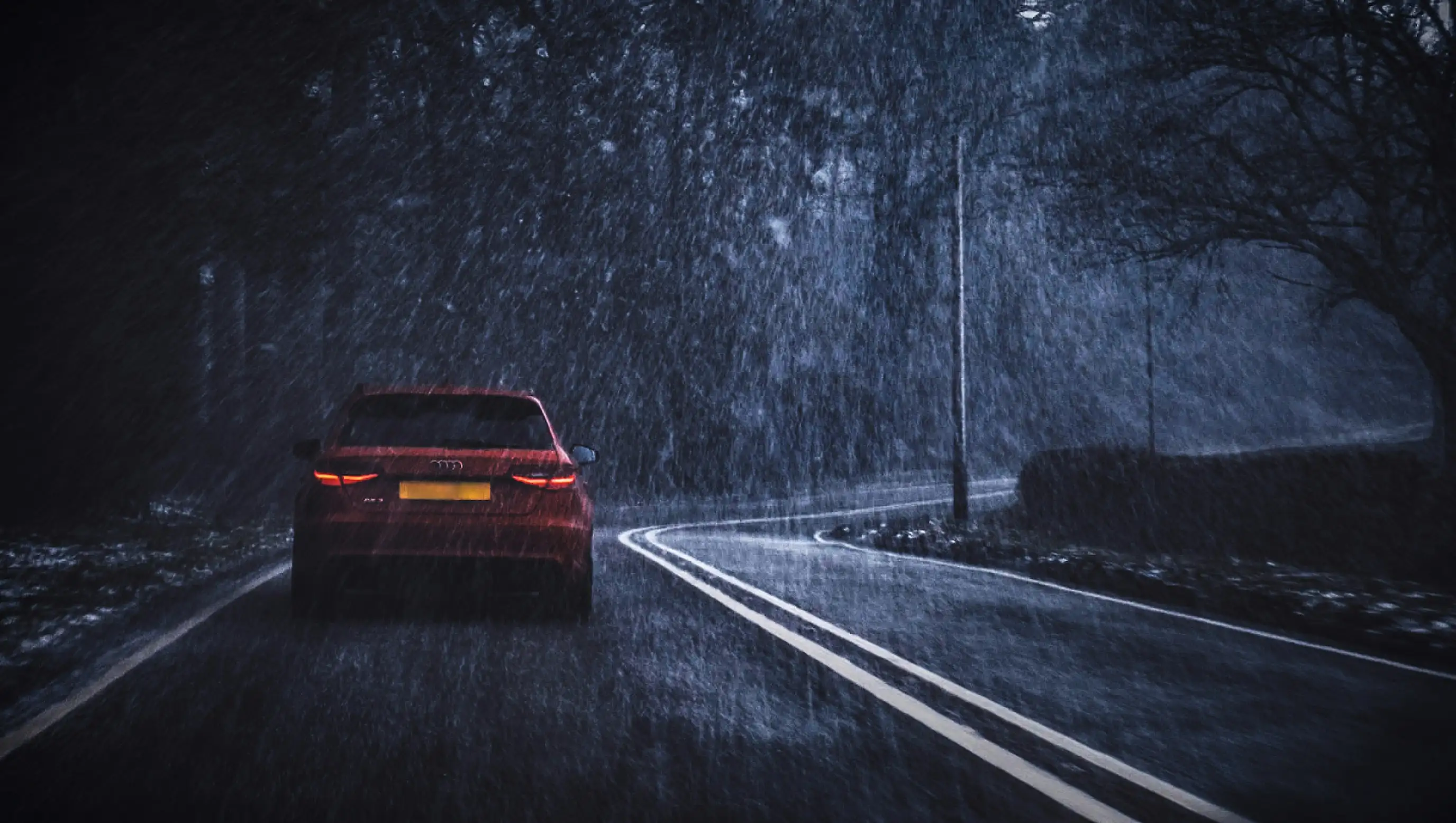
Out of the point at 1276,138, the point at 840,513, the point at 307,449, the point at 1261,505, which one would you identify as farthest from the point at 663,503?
the point at 307,449

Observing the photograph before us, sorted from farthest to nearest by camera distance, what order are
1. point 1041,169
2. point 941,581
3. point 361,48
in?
point 1041,169 → point 361,48 → point 941,581

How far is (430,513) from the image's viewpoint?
809cm

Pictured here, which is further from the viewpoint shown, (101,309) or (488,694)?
(101,309)


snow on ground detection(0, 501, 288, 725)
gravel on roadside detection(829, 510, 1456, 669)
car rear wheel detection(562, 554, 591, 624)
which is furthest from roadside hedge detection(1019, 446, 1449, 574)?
snow on ground detection(0, 501, 288, 725)

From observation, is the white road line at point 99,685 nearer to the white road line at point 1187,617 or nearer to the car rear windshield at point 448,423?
the car rear windshield at point 448,423

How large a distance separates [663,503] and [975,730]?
39567 millimetres

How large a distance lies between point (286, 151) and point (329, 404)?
1903 cm

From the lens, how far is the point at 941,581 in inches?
494

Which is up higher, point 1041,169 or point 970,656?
point 1041,169

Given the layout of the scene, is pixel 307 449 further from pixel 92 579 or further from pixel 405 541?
pixel 92 579

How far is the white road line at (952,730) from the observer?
4.34 metres

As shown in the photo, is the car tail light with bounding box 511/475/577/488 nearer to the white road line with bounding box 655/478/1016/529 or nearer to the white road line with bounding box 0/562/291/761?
the white road line with bounding box 0/562/291/761

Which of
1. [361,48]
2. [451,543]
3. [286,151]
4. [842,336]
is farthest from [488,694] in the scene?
[842,336]

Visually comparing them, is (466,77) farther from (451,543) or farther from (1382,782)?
(1382,782)
